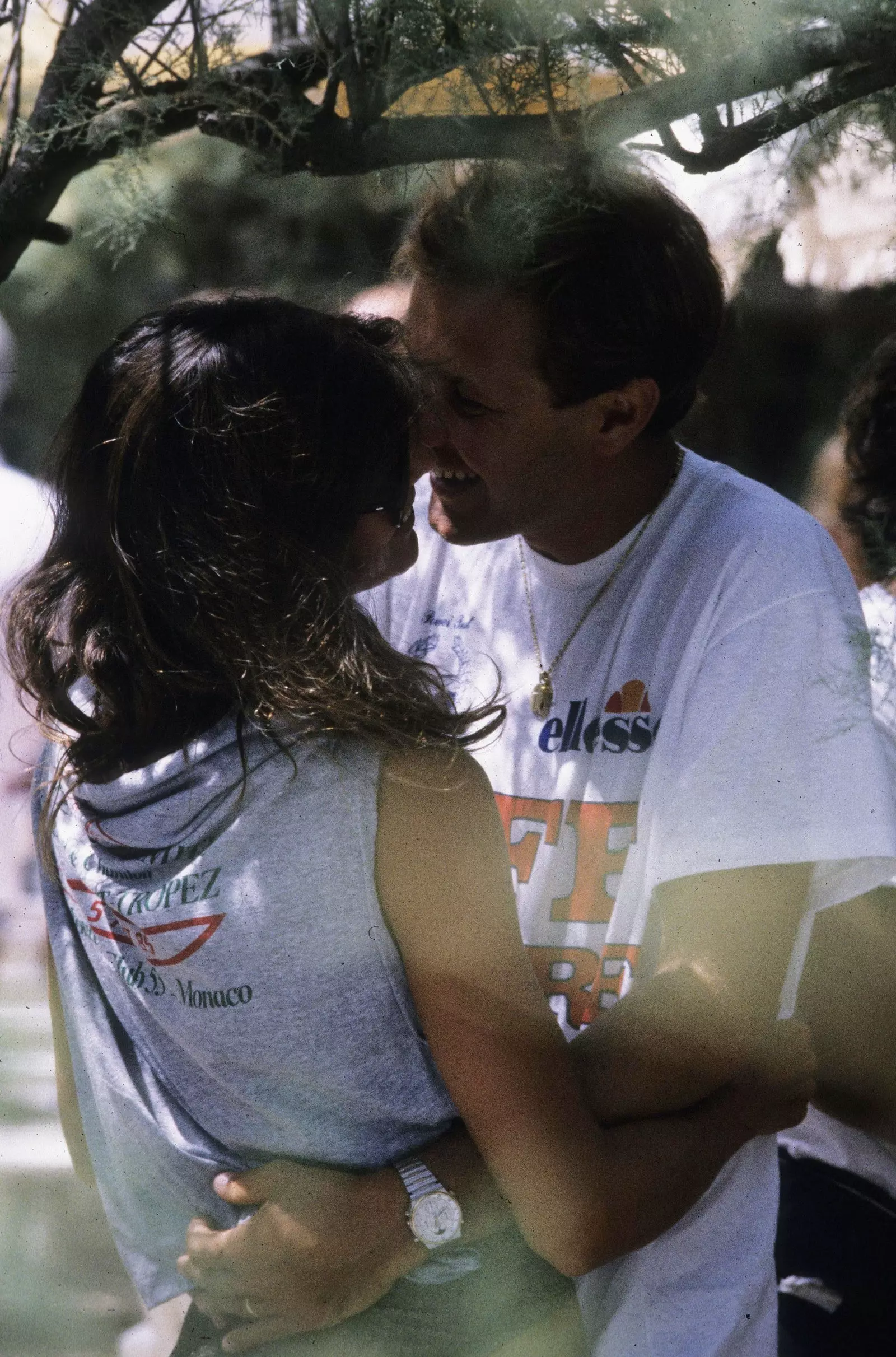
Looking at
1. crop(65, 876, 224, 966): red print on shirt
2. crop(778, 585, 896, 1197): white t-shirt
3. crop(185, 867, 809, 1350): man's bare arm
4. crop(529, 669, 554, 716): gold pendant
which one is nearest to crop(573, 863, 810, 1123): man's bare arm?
crop(185, 867, 809, 1350): man's bare arm

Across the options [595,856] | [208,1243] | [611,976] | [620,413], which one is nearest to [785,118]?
[620,413]

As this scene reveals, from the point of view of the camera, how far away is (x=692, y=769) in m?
1.27

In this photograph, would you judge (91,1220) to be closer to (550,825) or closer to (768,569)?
(550,825)

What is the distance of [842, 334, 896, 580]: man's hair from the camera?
4.17 ft

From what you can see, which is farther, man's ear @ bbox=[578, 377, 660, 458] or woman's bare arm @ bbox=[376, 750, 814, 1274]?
man's ear @ bbox=[578, 377, 660, 458]

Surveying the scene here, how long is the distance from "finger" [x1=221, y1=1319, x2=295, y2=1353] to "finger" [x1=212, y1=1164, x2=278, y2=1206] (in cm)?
11

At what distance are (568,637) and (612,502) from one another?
7.6 inches

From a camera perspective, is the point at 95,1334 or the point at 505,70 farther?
the point at 95,1334

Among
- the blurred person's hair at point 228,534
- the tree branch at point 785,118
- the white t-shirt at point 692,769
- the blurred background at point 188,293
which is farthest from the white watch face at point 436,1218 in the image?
the tree branch at point 785,118

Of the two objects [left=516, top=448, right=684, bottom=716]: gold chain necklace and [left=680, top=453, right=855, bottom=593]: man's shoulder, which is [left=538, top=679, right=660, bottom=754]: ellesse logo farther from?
[left=680, top=453, right=855, bottom=593]: man's shoulder

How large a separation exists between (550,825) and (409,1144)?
0.40m

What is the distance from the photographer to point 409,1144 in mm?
1142

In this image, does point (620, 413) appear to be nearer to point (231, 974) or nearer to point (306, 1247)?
point (231, 974)

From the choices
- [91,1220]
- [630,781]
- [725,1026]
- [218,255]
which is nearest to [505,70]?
[218,255]
